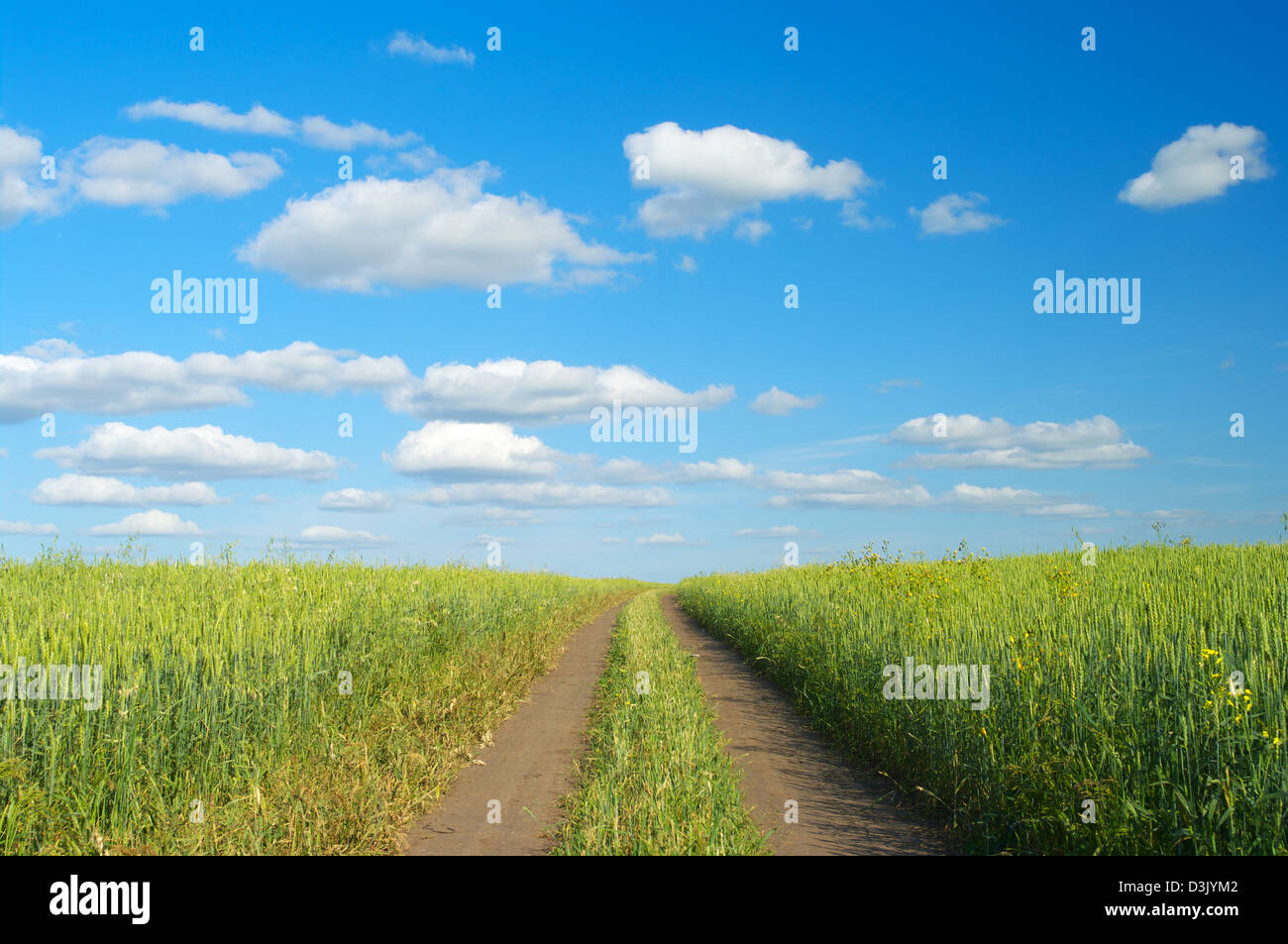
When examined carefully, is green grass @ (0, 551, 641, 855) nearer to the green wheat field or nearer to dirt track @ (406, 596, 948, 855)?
the green wheat field

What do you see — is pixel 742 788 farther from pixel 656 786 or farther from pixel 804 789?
pixel 656 786

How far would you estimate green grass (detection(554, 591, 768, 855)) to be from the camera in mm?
5094

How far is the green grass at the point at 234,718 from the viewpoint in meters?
5.34

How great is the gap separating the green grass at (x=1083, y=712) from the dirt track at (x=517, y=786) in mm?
3340

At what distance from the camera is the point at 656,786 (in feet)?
19.4

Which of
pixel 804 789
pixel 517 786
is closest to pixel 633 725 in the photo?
pixel 517 786

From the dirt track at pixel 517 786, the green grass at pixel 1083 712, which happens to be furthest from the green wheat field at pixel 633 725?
the dirt track at pixel 517 786

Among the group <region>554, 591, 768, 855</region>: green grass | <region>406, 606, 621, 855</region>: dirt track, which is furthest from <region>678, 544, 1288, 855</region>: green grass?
<region>406, 606, 621, 855</region>: dirt track

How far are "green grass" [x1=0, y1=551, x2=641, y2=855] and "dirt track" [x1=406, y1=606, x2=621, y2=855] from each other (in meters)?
0.25

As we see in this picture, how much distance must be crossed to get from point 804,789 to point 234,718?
546cm

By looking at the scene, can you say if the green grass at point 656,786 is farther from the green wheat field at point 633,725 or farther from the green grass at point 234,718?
the green grass at point 234,718

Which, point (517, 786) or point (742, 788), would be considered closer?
point (742, 788)
